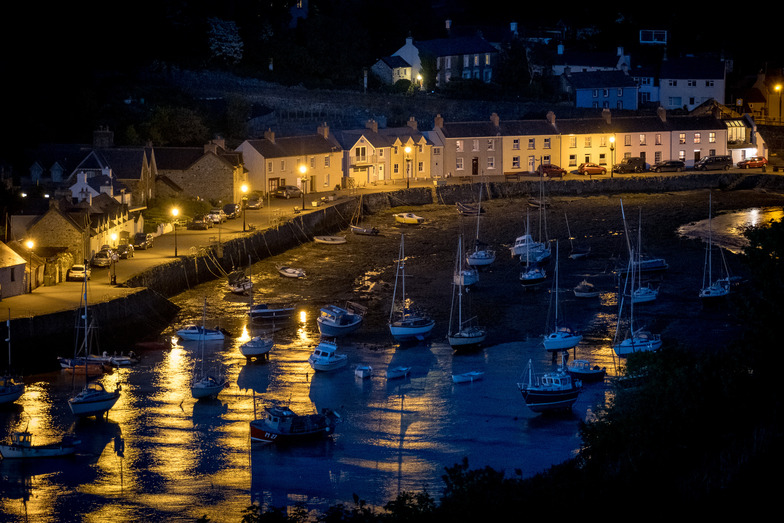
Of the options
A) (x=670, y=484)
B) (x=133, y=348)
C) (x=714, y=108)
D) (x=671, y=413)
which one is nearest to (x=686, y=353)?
(x=671, y=413)

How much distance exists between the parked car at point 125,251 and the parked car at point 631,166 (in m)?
37.8

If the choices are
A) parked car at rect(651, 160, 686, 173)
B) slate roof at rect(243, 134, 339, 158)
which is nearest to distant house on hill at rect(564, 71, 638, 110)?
parked car at rect(651, 160, 686, 173)

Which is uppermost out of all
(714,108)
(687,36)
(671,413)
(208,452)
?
(687,36)

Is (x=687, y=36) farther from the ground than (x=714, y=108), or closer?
farther from the ground

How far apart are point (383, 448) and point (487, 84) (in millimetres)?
64158

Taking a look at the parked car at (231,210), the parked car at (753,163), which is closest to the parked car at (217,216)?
the parked car at (231,210)

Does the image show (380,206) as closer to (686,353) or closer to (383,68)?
(383,68)

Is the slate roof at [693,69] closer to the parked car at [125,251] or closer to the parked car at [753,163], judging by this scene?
the parked car at [753,163]

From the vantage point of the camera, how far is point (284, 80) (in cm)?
8912

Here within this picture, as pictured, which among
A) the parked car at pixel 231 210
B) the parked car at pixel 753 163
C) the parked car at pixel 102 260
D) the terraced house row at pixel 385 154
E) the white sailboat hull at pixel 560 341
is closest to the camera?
the white sailboat hull at pixel 560 341

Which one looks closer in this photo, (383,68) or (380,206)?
(380,206)

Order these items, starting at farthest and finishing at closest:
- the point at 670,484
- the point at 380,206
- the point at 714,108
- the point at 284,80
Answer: the point at 284,80 → the point at 714,108 → the point at 380,206 → the point at 670,484

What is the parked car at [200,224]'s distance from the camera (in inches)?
2147

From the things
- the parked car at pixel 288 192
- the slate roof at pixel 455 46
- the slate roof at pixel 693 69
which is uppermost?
the slate roof at pixel 455 46
